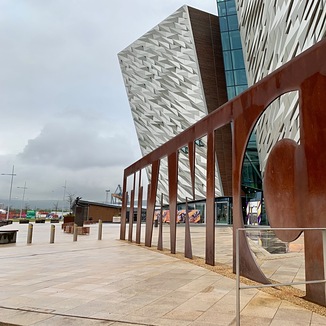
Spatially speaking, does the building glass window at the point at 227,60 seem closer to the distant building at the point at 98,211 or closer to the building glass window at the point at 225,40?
the building glass window at the point at 225,40

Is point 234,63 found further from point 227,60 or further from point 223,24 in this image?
point 223,24

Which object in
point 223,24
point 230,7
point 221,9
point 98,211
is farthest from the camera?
point 98,211

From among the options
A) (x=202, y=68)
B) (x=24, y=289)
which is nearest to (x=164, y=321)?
(x=24, y=289)

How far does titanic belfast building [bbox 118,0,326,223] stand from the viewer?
25.4 meters

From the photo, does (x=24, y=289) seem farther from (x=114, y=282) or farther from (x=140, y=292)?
Answer: (x=140, y=292)

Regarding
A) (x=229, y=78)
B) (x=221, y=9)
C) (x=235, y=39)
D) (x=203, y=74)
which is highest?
(x=221, y=9)

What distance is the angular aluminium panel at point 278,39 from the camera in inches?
567

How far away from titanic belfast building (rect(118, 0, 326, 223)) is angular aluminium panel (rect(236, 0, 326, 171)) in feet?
0.26

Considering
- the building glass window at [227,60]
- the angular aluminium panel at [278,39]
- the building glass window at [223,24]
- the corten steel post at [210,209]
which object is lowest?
the corten steel post at [210,209]

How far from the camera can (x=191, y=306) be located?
4672mm

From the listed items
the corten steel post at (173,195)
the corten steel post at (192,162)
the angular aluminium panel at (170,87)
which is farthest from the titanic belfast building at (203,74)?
the corten steel post at (192,162)

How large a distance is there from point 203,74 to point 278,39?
52.1 feet

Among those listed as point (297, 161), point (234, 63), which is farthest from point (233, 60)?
point (297, 161)

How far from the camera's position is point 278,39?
65.5 feet
